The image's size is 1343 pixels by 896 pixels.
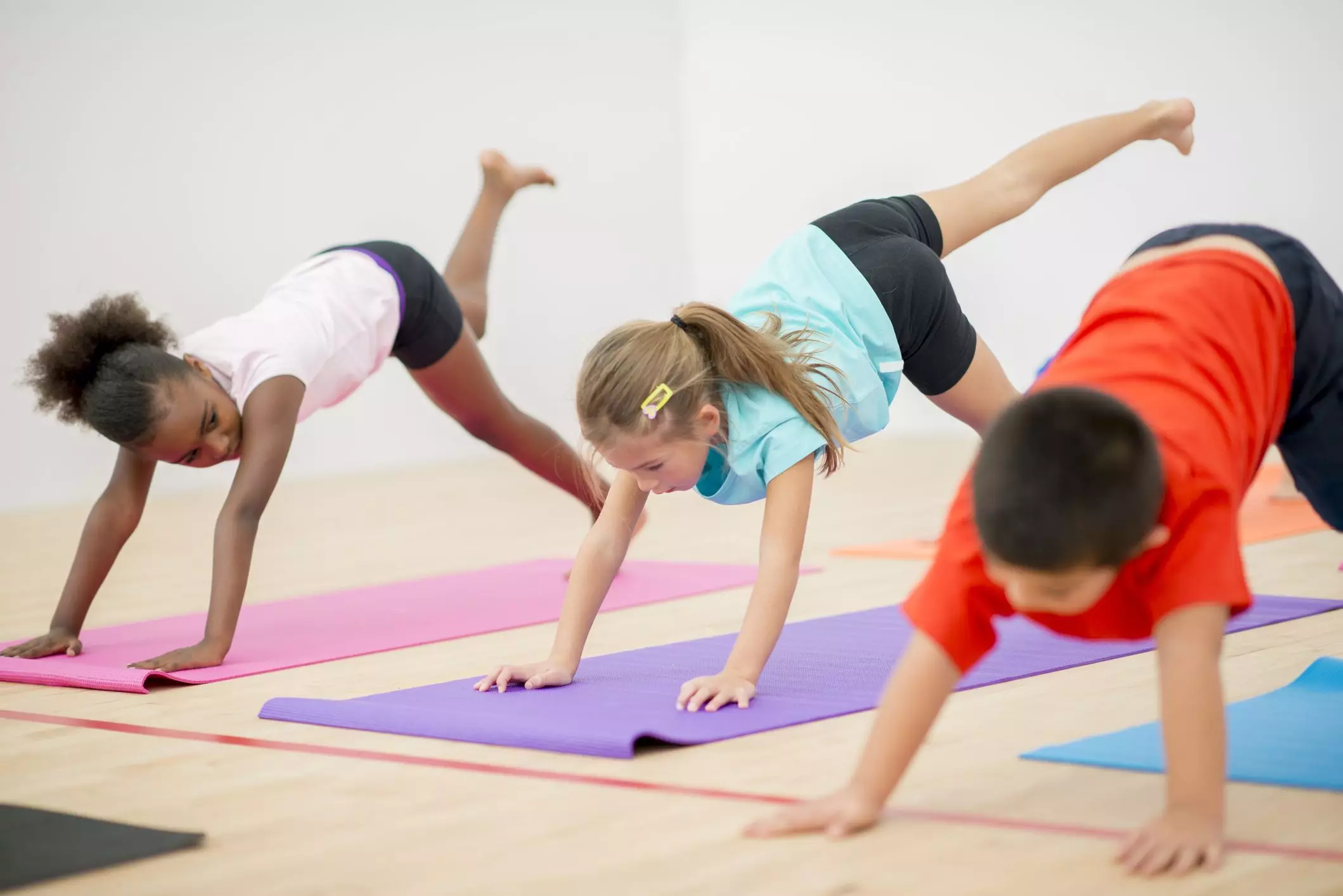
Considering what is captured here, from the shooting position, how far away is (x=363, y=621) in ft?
9.68

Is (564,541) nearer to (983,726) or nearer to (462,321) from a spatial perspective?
(462,321)

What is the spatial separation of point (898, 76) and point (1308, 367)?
5.47 meters

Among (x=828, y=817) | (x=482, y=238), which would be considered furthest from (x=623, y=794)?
(x=482, y=238)

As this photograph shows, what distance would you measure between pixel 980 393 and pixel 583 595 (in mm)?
836

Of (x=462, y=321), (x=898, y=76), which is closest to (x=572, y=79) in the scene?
(x=898, y=76)

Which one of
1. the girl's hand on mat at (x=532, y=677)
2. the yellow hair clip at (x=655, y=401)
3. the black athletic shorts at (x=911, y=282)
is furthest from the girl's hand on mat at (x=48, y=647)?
the black athletic shorts at (x=911, y=282)

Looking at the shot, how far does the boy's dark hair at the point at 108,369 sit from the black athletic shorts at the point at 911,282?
45.8 inches

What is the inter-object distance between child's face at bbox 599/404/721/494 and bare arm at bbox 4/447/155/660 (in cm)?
110

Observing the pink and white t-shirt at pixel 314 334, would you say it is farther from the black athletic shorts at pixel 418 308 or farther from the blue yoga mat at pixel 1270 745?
the blue yoga mat at pixel 1270 745

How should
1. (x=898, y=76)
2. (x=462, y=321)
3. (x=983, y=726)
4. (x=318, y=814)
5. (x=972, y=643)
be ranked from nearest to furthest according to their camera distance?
(x=972, y=643) < (x=318, y=814) < (x=983, y=726) < (x=462, y=321) < (x=898, y=76)

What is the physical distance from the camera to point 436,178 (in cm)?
692

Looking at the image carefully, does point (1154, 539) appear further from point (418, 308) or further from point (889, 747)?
point (418, 308)

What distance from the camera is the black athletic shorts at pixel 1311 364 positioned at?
1660 millimetres

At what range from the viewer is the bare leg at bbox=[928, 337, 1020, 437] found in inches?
100
